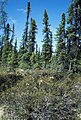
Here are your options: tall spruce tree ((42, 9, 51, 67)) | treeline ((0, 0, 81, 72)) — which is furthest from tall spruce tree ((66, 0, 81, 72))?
tall spruce tree ((42, 9, 51, 67))

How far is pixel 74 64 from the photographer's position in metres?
33.8

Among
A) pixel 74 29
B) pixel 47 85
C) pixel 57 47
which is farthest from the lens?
pixel 57 47

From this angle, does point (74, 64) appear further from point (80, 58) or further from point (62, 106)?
point (62, 106)

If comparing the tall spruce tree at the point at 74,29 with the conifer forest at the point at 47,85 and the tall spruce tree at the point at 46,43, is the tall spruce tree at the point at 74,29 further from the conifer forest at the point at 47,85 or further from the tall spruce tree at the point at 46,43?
the tall spruce tree at the point at 46,43

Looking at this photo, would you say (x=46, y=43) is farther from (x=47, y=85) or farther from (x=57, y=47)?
(x=47, y=85)

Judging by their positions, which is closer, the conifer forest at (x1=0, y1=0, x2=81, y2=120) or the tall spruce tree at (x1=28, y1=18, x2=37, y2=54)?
the conifer forest at (x1=0, y1=0, x2=81, y2=120)

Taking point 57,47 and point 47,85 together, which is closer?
point 47,85

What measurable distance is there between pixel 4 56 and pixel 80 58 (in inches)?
1219

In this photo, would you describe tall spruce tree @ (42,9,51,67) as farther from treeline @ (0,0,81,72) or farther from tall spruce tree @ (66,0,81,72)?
tall spruce tree @ (66,0,81,72)

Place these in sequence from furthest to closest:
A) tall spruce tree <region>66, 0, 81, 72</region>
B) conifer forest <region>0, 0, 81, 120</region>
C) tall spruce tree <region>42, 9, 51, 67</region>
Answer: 1. tall spruce tree <region>42, 9, 51, 67</region>
2. tall spruce tree <region>66, 0, 81, 72</region>
3. conifer forest <region>0, 0, 81, 120</region>

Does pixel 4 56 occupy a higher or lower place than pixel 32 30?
lower

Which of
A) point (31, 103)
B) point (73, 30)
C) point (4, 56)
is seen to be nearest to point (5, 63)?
point (4, 56)

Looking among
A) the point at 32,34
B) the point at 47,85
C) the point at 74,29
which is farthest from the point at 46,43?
the point at 47,85

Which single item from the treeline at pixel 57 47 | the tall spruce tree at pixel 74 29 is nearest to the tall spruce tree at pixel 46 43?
the treeline at pixel 57 47
